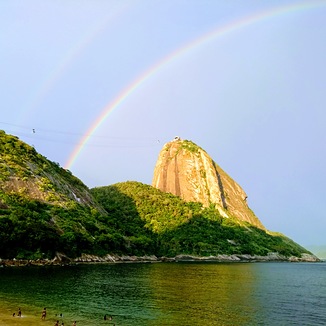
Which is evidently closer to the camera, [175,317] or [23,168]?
[175,317]

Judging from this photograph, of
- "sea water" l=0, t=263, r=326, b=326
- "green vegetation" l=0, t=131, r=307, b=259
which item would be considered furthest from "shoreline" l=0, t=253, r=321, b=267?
"sea water" l=0, t=263, r=326, b=326

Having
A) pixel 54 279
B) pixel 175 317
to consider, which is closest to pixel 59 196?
pixel 54 279

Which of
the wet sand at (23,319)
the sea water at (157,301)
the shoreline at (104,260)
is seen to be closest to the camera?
the wet sand at (23,319)

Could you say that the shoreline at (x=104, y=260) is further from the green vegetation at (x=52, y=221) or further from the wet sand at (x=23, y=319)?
the wet sand at (x=23, y=319)

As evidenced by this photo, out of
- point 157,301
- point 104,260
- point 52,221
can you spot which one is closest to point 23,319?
point 157,301

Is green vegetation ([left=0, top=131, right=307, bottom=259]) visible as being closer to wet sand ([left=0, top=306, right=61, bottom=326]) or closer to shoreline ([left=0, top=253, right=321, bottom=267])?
shoreline ([left=0, top=253, right=321, bottom=267])

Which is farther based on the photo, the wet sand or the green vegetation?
the green vegetation

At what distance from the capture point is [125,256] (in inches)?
5915

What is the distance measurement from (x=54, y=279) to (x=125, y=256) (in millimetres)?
76496

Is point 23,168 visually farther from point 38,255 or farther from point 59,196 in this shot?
point 38,255

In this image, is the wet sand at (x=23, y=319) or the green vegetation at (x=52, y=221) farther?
the green vegetation at (x=52, y=221)

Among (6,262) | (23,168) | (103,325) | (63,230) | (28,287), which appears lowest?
(103,325)

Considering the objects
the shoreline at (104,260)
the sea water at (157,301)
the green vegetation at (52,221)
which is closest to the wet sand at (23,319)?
the sea water at (157,301)

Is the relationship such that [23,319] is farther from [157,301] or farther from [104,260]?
[104,260]
